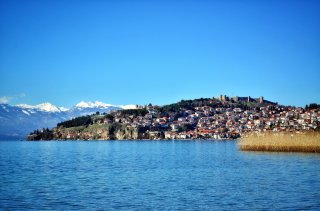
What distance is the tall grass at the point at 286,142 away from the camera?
56.7 meters

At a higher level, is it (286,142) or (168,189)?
(286,142)

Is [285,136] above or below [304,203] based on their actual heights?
above

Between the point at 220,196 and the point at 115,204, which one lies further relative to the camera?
the point at 220,196

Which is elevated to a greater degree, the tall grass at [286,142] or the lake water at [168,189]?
the tall grass at [286,142]

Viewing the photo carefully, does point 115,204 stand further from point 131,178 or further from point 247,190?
→ point 131,178

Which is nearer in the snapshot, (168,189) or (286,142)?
(168,189)

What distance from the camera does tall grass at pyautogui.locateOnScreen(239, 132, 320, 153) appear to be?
186ft

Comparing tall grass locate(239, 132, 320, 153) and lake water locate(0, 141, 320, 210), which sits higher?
tall grass locate(239, 132, 320, 153)

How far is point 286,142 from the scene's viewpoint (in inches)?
2317

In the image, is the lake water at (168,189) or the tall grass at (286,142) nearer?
the lake water at (168,189)

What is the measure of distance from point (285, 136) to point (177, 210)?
130 ft

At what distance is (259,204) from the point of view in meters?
25.5

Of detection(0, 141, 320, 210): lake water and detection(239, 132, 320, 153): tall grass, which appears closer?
detection(0, 141, 320, 210): lake water

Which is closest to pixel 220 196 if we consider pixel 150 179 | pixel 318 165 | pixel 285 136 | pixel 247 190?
pixel 247 190
